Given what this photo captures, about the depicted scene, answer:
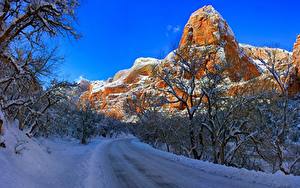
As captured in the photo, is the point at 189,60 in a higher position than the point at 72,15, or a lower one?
higher

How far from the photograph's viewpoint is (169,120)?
42.6m

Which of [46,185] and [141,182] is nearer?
[46,185]

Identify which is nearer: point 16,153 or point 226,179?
point 226,179

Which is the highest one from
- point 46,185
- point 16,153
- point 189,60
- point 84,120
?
point 189,60

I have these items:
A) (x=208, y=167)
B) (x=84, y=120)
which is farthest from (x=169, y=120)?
(x=208, y=167)

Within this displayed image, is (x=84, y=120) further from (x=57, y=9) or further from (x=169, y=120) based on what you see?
(x=57, y=9)

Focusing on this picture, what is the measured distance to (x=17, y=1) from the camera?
37.7 ft

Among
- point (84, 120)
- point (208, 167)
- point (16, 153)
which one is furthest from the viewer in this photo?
point (84, 120)

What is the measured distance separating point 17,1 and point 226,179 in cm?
979

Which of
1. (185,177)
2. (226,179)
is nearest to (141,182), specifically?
(185,177)

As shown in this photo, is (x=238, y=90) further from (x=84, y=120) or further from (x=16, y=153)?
(x=84, y=120)

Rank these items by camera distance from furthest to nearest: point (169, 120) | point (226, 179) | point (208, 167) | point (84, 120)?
point (84, 120)
point (169, 120)
point (208, 167)
point (226, 179)

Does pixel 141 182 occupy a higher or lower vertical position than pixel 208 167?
lower

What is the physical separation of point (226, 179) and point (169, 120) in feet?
106
